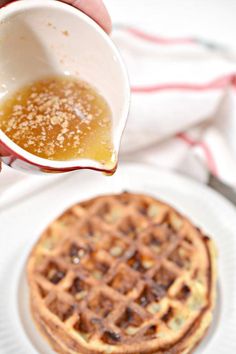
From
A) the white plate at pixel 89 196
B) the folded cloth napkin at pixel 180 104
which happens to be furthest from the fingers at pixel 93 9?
the white plate at pixel 89 196

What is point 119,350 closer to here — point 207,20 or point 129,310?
point 129,310

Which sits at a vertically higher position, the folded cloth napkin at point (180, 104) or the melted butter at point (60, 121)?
the melted butter at point (60, 121)

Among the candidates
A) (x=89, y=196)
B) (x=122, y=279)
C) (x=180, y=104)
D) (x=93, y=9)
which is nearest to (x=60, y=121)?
(x=93, y=9)

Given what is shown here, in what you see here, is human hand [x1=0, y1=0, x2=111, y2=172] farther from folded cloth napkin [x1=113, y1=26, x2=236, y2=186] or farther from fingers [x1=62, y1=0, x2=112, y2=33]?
folded cloth napkin [x1=113, y1=26, x2=236, y2=186]

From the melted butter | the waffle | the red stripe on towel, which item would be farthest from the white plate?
the melted butter

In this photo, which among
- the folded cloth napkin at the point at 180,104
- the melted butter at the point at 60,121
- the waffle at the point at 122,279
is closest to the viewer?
the melted butter at the point at 60,121

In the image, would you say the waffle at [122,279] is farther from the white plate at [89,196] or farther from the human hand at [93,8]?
the human hand at [93,8]

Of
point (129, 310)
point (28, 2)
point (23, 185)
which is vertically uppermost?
point (28, 2)

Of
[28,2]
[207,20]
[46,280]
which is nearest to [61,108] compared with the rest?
[28,2]
